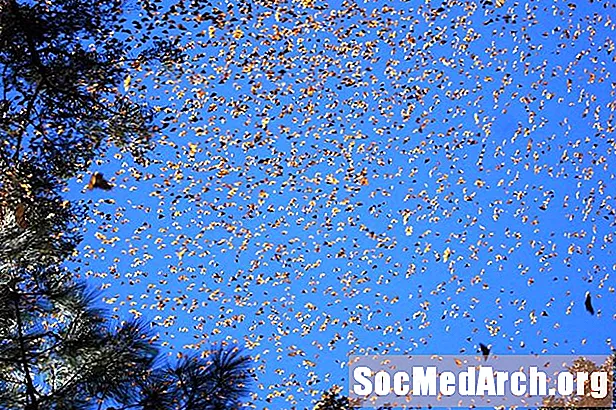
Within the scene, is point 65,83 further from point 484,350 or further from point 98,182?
point 484,350

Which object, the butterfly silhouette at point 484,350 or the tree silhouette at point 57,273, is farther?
the butterfly silhouette at point 484,350

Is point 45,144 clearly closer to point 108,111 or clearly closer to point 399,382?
point 108,111

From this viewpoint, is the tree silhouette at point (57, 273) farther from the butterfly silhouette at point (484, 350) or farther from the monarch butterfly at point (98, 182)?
the butterfly silhouette at point (484, 350)

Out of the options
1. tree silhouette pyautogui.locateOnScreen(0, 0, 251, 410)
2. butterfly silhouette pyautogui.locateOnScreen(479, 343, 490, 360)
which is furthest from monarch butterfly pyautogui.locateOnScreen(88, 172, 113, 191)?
butterfly silhouette pyautogui.locateOnScreen(479, 343, 490, 360)

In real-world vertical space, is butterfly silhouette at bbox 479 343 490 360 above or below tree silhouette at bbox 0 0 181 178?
below

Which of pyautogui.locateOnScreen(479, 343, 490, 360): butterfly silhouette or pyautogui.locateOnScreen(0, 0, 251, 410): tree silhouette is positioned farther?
pyautogui.locateOnScreen(479, 343, 490, 360): butterfly silhouette

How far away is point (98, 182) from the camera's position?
12.3 feet

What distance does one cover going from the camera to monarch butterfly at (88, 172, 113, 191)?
369 centimetres

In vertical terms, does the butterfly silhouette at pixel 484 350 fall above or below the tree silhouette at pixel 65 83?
below

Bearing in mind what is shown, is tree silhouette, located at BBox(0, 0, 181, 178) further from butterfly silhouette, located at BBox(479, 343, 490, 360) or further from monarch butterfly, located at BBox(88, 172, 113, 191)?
butterfly silhouette, located at BBox(479, 343, 490, 360)

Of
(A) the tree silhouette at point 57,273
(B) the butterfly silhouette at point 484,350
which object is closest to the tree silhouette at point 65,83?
(A) the tree silhouette at point 57,273

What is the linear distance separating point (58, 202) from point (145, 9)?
1220 mm

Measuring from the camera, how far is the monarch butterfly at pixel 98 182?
12.1 ft

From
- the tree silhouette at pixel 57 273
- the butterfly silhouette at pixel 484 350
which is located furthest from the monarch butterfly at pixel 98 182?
the butterfly silhouette at pixel 484 350
